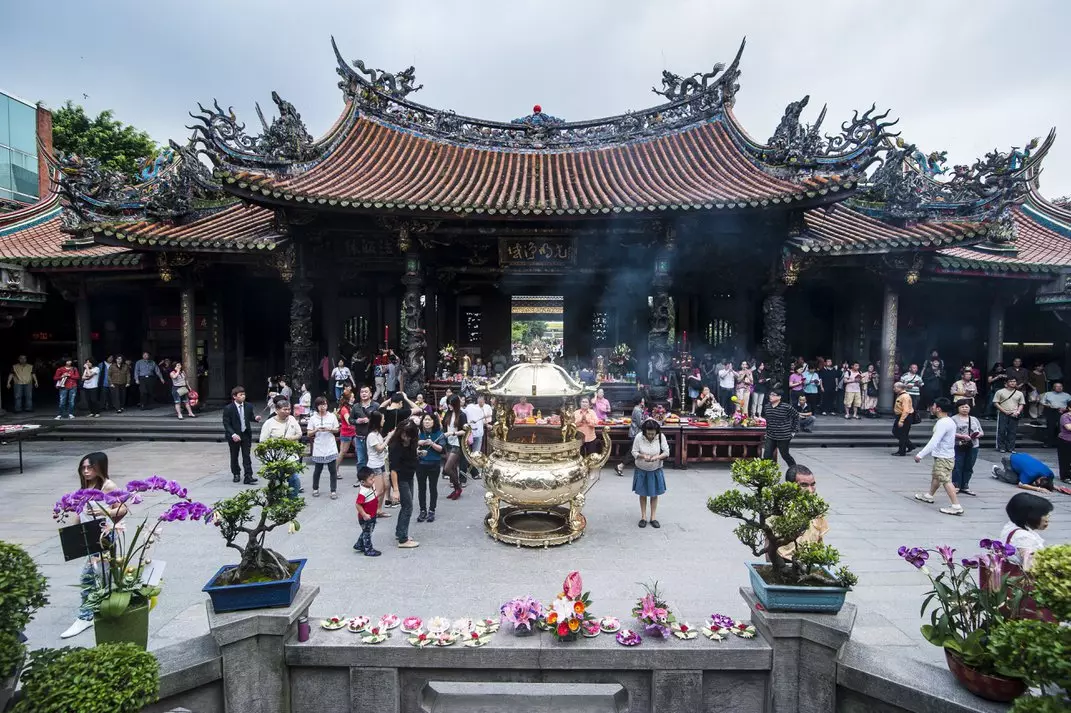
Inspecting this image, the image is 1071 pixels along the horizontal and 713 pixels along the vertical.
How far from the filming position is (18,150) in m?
20.3

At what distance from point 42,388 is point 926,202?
26948 millimetres

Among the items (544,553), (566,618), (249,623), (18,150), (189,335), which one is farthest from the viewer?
(18,150)

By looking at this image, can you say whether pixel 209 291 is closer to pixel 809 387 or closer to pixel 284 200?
pixel 284 200

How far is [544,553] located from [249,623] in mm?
3440

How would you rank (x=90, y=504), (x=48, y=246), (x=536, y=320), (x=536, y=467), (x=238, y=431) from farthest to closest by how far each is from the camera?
(x=536, y=320) < (x=48, y=246) < (x=238, y=431) < (x=536, y=467) < (x=90, y=504)

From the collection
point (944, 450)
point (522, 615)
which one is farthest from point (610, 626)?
point (944, 450)

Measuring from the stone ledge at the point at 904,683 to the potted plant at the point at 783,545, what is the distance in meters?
0.32

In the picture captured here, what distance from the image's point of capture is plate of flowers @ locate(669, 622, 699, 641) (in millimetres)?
3264

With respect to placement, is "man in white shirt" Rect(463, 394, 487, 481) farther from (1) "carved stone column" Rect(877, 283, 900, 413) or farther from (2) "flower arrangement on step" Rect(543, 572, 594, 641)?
(1) "carved stone column" Rect(877, 283, 900, 413)

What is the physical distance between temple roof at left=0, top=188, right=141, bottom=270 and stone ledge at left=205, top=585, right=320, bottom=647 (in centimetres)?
1349

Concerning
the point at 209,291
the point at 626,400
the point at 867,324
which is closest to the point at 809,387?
the point at 867,324

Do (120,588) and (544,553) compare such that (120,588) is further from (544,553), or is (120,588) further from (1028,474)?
(1028,474)

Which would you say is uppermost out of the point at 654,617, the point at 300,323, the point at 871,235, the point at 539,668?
the point at 871,235

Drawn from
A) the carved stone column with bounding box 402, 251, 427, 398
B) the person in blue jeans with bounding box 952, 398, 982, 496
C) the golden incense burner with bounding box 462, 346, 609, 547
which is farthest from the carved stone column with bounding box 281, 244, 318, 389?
the person in blue jeans with bounding box 952, 398, 982, 496
